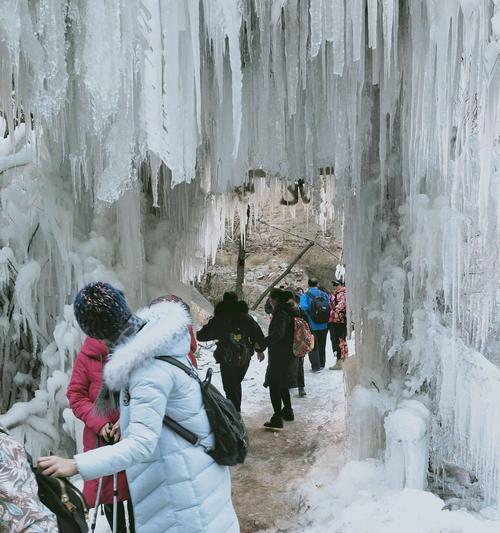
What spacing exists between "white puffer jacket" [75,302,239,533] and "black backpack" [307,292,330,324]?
597 cm

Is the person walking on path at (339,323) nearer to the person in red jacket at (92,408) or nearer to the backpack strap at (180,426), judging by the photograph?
the person in red jacket at (92,408)

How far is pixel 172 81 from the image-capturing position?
8.39 feet

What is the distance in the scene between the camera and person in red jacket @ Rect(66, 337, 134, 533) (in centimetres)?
250

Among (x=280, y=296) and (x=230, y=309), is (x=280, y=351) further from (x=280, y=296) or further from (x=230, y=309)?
(x=230, y=309)

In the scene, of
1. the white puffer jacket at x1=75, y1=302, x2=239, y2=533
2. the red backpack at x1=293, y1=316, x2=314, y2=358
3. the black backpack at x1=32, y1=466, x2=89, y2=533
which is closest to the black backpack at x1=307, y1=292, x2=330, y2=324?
the red backpack at x1=293, y1=316, x2=314, y2=358

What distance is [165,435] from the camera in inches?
74.9

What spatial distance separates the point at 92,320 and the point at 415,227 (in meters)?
2.47

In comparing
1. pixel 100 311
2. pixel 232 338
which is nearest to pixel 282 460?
pixel 232 338

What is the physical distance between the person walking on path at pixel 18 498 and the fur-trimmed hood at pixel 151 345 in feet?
1.35

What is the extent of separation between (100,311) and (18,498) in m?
0.64

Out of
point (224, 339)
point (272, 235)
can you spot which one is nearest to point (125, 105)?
point (224, 339)

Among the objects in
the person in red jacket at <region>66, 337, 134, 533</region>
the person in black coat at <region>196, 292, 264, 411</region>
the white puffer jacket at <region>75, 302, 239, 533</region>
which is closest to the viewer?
the white puffer jacket at <region>75, 302, 239, 533</region>

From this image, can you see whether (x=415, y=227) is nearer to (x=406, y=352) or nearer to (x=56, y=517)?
(x=406, y=352)

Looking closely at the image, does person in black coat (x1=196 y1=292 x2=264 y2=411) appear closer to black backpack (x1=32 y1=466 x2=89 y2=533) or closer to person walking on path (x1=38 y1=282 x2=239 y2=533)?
person walking on path (x1=38 y1=282 x2=239 y2=533)
